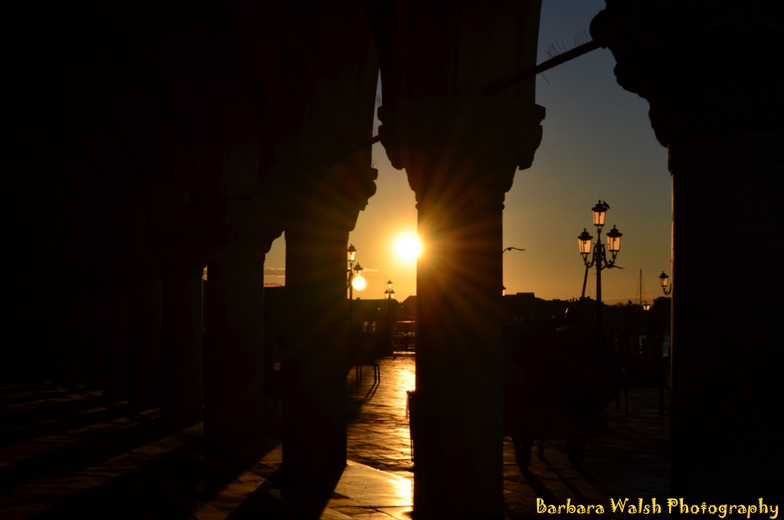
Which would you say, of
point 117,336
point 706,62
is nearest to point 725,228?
point 706,62

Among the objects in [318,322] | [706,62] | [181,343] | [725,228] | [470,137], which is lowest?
[181,343]

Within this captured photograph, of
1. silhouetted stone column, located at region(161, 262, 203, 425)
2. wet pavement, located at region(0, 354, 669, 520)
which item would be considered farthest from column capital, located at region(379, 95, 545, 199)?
silhouetted stone column, located at region(161, 262, 203, 425)

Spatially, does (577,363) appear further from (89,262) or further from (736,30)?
(89,262)

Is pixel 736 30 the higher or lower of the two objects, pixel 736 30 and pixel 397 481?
the higher

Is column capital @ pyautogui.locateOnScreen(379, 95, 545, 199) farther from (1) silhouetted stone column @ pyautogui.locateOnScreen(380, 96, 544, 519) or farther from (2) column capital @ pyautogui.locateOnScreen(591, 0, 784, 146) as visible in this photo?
(2) column capital @ pyautogui.locateOnScreen(591, 0, 784, 146)

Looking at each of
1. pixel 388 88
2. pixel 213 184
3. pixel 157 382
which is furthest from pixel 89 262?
pixel 388 88

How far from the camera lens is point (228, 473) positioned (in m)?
9.36

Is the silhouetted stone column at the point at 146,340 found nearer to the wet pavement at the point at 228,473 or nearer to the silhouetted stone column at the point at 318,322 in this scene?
the wet pavement at the point at 228,473

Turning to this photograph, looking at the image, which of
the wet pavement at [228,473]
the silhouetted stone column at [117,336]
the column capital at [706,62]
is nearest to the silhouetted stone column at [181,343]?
the wet pavement at [228,473]

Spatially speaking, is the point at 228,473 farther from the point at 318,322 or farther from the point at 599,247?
the point at 599,247

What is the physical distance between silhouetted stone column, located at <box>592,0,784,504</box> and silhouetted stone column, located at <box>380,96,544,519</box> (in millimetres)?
2674

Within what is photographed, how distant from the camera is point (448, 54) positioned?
641cm

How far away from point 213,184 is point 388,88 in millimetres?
5793

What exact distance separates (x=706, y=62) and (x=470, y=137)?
9.44 ft
